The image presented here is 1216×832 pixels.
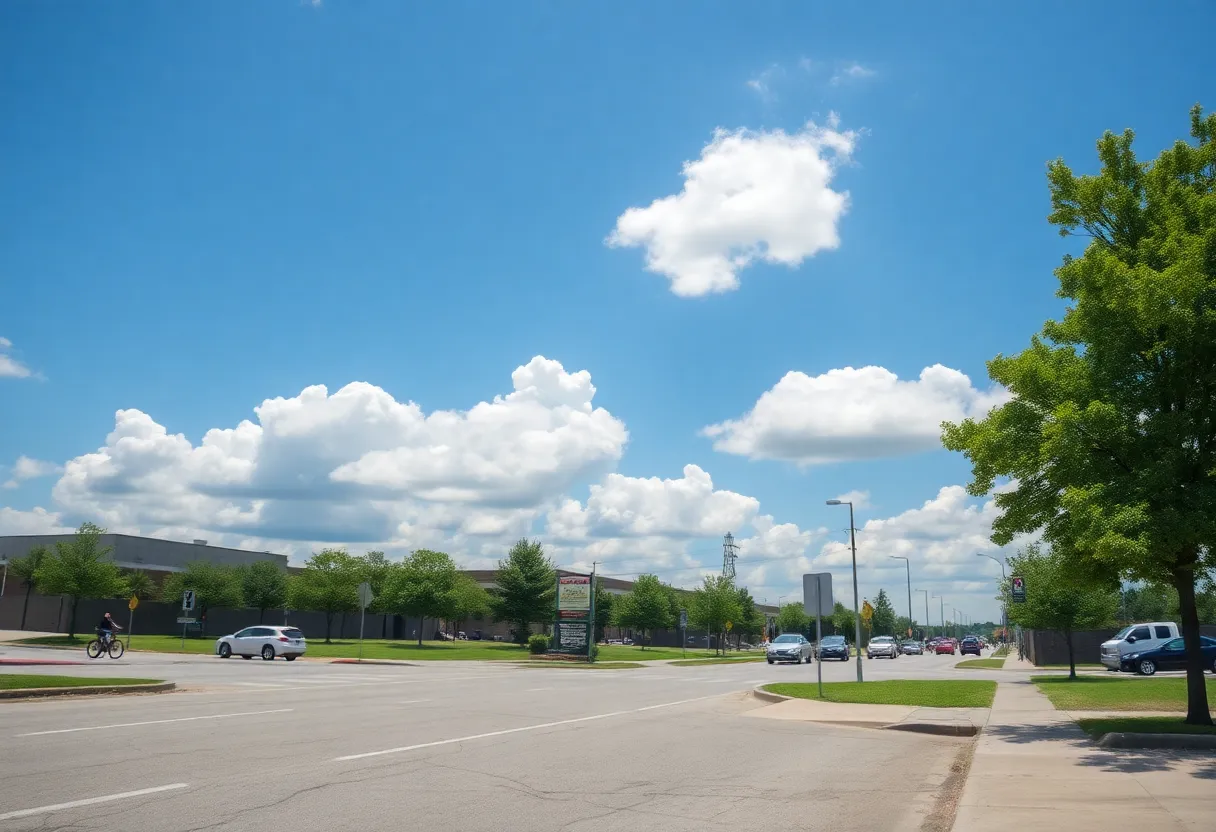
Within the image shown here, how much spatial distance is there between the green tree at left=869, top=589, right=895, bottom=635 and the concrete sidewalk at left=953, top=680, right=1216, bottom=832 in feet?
481

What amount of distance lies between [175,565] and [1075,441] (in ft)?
263

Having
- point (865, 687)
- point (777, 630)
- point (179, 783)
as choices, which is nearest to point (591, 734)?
point (179, 783)

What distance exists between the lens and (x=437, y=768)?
33.5ft

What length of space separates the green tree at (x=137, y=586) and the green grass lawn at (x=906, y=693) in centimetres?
4720

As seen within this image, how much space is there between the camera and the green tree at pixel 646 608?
77188mm

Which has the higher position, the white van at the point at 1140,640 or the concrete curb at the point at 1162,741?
the white van at the point at 1140,640

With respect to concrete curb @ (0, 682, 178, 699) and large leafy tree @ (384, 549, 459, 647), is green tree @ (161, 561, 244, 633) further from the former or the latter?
concrete curb @ (0, 682, 178, 699)

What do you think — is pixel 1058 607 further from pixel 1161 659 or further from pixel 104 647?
pixel 104 647

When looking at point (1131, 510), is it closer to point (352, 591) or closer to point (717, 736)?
point (717, 736)

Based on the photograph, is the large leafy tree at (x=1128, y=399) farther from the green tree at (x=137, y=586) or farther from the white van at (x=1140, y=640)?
the green tree at (x=137, y=586)

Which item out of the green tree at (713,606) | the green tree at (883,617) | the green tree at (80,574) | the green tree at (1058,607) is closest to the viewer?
the green tree at (1058,607)

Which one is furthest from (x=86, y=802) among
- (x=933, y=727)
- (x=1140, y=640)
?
(x=1140, y=640)

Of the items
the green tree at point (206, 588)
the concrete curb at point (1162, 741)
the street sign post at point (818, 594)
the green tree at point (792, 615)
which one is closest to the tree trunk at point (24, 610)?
the green tree at point (206, 588)

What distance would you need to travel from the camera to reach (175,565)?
78.9m
